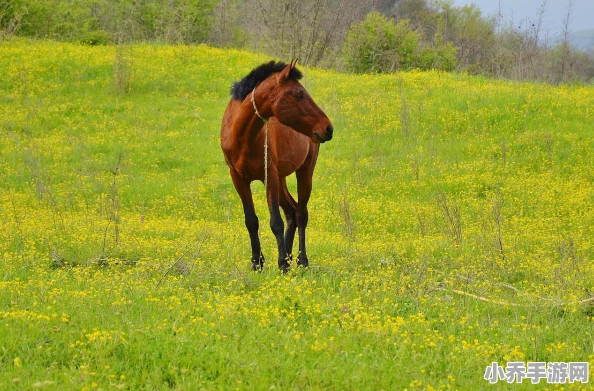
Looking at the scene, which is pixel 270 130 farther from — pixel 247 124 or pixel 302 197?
pixel 302 197

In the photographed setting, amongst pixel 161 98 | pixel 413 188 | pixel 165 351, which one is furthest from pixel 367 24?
pixel 165 351

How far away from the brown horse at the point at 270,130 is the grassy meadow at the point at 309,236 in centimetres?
58

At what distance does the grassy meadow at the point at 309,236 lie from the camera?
4.80 meters

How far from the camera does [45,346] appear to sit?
15.6 ft

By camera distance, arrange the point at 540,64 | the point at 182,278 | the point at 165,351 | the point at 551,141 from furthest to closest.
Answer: the point at 540,64, the point at 551,141, the point at 182,278, the point at 165,351

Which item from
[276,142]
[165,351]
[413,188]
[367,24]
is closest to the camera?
[165,351]

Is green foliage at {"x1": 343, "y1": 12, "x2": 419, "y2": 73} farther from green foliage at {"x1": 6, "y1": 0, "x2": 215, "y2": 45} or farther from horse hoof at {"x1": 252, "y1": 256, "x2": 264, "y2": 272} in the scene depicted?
horse hoof at {"x1": 252, "y1": 256, "x2": 264, "y2": 272}

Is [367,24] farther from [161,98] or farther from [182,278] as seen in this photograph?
[182,278]

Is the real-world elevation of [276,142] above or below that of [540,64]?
below

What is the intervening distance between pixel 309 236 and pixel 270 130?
3517 mm

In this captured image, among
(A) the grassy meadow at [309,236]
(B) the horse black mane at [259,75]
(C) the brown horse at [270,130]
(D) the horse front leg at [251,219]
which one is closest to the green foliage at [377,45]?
(A) the grassy meadow at [309,236]

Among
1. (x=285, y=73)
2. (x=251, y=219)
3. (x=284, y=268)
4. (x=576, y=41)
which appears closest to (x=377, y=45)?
(x=251, y=219)

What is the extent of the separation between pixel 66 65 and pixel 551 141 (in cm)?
1627

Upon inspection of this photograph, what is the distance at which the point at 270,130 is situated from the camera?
8156 millimetres
